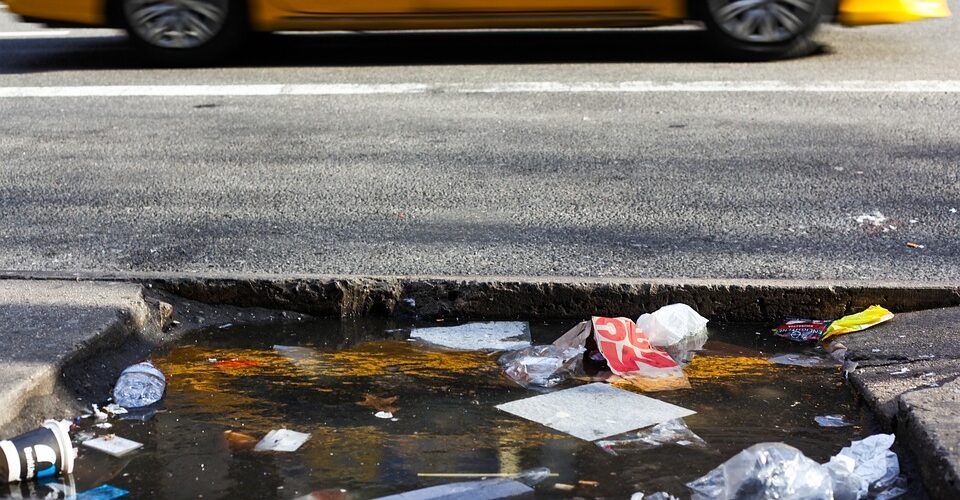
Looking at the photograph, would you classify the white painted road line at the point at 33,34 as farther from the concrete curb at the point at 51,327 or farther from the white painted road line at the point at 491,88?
the concrete curb at the point at 51,327

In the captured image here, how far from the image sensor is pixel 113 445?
291 centimetres

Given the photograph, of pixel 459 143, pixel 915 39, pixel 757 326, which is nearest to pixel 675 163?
pixel 459 143

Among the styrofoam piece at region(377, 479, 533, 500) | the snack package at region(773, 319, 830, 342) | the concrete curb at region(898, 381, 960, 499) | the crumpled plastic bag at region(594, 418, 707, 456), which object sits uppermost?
the concrete curb at region(898, 381, 960, 499)

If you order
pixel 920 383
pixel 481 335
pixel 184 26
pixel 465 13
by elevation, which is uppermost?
pixel 465 13

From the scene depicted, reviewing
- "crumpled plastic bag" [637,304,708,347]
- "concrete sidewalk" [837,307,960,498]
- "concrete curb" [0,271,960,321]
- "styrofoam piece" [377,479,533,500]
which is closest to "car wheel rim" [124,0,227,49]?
"concrete curb" [0,271,960,321]

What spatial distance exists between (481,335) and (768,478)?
1.35 m

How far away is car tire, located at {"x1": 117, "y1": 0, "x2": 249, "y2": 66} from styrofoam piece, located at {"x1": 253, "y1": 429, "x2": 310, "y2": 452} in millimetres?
5524

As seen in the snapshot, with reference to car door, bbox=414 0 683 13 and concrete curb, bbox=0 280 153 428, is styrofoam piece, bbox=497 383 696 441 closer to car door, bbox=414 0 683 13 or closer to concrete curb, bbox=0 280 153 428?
concrete curb, bbox=0 280 153 428

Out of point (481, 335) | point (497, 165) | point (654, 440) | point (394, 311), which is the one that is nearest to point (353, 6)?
point (497, 165)

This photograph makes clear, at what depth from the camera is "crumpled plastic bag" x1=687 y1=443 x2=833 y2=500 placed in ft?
8.30

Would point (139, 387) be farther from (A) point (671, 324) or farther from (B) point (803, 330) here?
(B) point (803, 330)

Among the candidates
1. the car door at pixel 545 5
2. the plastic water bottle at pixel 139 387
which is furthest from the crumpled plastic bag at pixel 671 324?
the car door at pixel 545 5

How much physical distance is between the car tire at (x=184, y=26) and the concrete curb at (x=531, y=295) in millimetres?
4371

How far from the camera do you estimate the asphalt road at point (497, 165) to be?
166 inches
